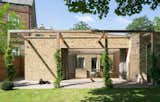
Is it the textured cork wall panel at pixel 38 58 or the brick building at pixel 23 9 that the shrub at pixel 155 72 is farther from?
the brick building at pixel 23 9

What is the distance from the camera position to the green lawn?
Answer: 55.3 ft

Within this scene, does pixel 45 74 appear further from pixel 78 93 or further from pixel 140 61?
pixel 78 93

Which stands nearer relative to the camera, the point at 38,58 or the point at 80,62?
the point at 38,58

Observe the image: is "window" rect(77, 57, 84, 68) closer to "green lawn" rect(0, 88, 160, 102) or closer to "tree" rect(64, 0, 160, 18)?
"green lawn" rect(0, 88, 160, 102)

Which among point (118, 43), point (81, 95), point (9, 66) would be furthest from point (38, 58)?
point (81, 95)

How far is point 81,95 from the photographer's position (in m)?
17.9

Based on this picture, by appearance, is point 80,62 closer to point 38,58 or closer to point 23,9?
point 38,58

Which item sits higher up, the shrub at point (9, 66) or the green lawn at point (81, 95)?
the shrub at point (9, 66)

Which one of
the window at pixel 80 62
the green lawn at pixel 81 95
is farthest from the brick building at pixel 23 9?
the green lawn at pixel 81 95

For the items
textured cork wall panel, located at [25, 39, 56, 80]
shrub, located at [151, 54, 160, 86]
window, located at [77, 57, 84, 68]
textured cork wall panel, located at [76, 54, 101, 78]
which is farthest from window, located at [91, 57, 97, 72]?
shrub, located at [151, 54, 160, 86]

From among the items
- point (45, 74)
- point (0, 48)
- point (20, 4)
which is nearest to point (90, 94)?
point (45, 74)

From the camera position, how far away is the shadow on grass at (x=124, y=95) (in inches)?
653

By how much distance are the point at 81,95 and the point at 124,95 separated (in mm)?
2301

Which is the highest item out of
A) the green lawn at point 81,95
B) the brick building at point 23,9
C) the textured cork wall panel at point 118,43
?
the brick building at point 23,9
